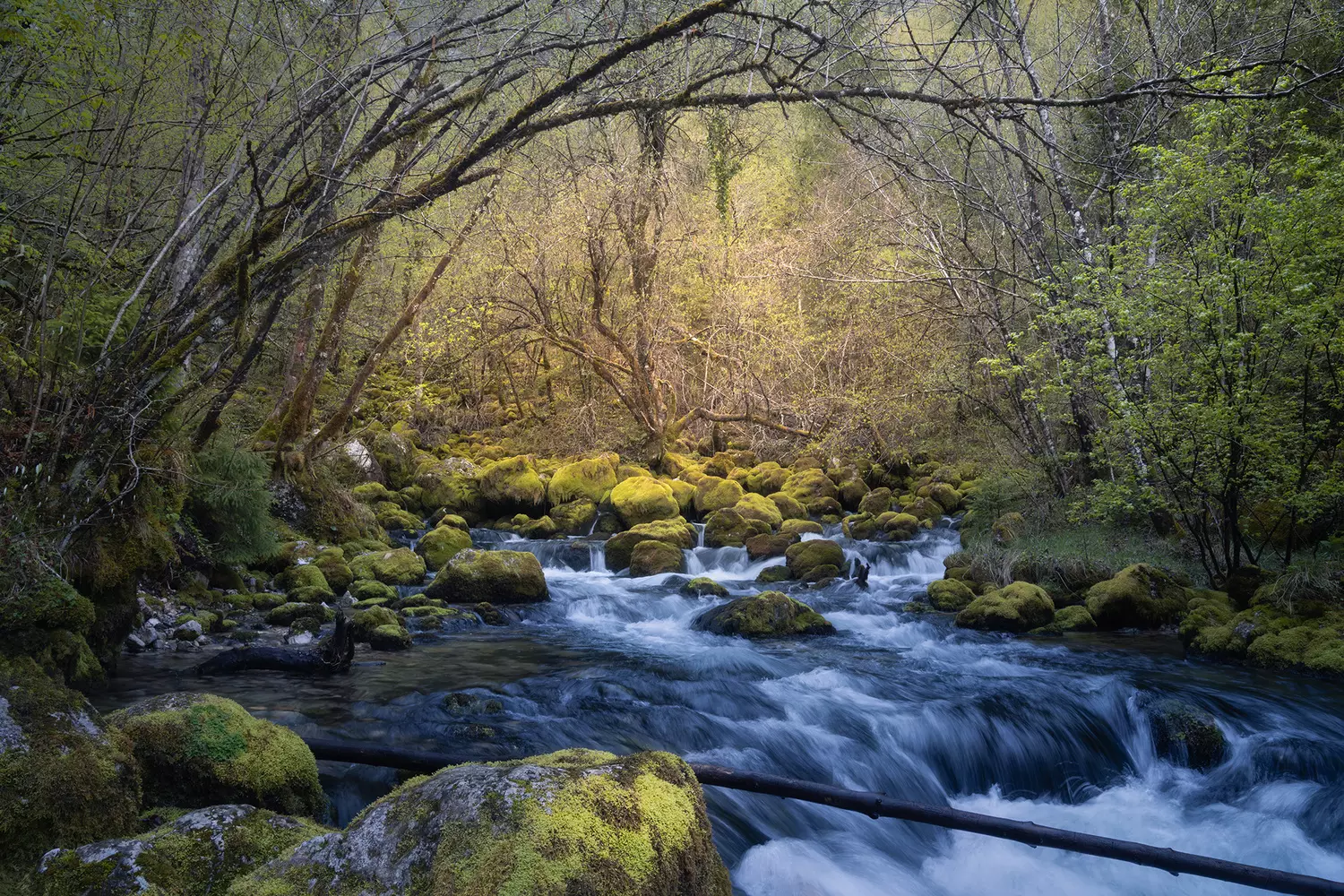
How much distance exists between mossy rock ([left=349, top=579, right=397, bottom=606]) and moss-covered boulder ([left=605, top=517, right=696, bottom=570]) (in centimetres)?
412

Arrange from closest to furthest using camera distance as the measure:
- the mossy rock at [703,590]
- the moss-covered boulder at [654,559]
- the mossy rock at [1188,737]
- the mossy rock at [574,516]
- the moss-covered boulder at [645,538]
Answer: the mossy rock at [1188,737], the mossy rock at [703,590], the moss-covered boulder at [654,559], the moss-covered boulder at [645,538], the mossy rock at [574,516]

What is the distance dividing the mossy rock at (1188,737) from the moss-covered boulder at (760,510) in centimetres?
940

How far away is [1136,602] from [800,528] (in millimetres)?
6715

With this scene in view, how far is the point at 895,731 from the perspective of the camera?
263 inches

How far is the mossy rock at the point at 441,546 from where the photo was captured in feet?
43.1

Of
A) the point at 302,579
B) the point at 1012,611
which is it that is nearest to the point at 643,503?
the point at 302,579

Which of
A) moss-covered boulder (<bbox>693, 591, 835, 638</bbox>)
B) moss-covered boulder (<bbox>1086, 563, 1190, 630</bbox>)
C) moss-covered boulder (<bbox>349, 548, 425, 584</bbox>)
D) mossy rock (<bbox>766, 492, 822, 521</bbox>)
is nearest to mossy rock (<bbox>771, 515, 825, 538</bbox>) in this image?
mossy rock (<bbox>766, 492, 822, 521</bbox>)

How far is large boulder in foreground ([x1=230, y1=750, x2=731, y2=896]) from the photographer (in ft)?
7.18

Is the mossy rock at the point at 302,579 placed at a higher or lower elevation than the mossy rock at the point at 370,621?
higher

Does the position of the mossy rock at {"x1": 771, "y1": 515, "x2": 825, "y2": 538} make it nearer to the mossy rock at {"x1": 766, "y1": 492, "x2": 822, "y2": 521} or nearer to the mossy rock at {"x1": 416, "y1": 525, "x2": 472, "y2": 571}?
the mossy rock at {"x1": 766, "y1": 492, "x2": 822, "y2": 521}

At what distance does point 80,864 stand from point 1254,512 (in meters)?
12.4

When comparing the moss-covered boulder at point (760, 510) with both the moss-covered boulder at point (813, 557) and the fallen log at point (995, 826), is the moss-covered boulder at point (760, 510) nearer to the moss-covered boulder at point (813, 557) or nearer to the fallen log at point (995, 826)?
the moss-covered boulder at point (813, 557)

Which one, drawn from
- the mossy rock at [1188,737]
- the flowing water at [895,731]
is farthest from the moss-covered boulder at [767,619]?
the mossy rock at [1188,737]

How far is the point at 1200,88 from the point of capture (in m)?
4.43
